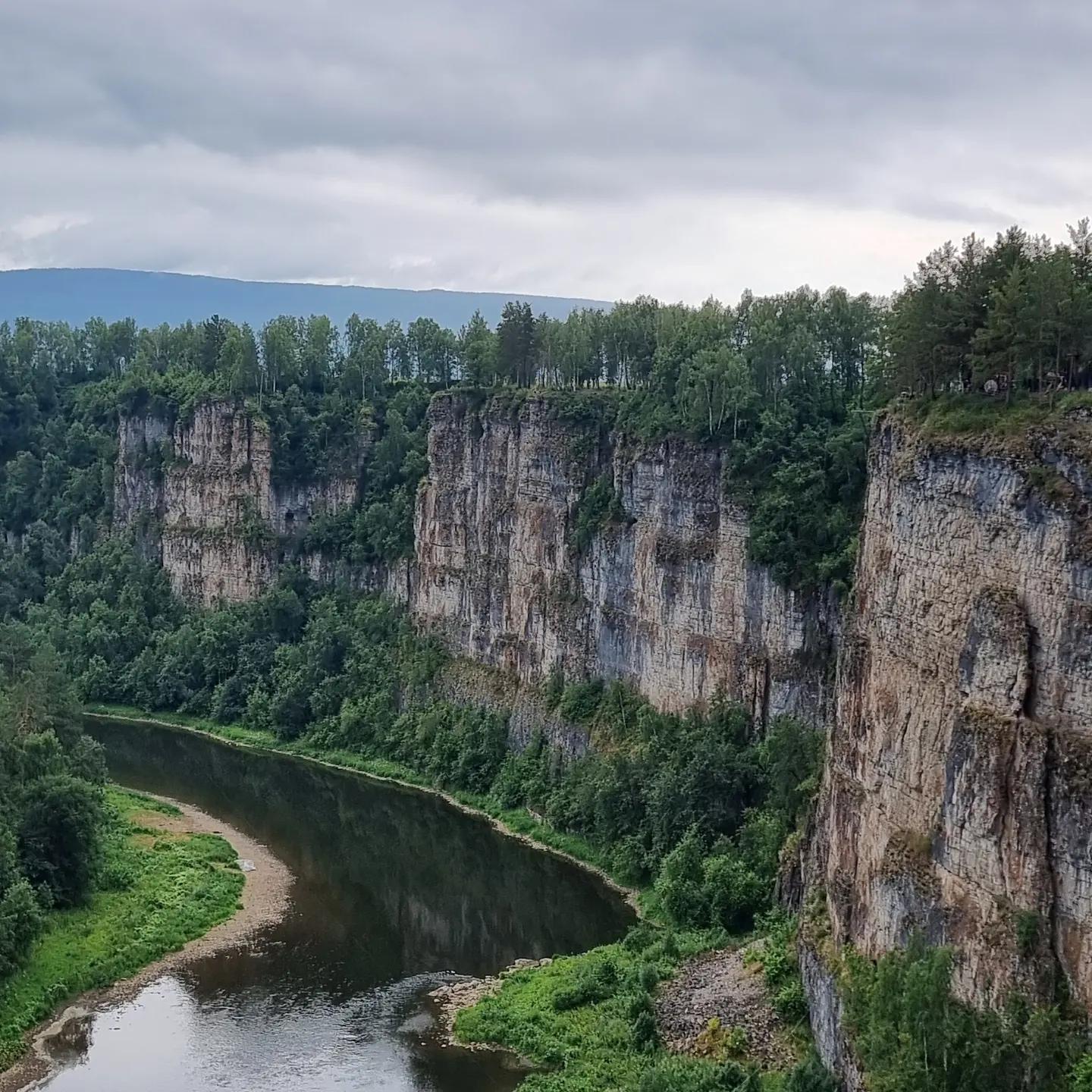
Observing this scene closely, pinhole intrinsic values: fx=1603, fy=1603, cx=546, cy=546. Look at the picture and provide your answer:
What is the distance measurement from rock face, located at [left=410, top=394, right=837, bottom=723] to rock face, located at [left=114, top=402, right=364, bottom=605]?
44.6 feet

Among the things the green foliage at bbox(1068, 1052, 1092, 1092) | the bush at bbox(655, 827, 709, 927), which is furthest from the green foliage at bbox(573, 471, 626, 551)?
the green foliage at bbox(1068, 1052, 1092, 1092)

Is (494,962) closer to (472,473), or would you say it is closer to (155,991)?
(155,991)

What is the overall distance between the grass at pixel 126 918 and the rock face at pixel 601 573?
60.9ft

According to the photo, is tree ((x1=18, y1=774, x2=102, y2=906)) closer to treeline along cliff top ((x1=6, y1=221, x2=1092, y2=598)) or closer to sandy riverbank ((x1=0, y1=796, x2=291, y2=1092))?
sandy riverbank ((x1=0, y1=796, x2=291, y2=1092))

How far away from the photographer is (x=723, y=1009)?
44.8m

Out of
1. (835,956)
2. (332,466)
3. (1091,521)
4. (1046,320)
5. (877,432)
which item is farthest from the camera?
(332,466)

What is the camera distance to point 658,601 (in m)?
67.8

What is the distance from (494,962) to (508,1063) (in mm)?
9070

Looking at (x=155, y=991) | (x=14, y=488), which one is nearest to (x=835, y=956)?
(x=155, y=991)

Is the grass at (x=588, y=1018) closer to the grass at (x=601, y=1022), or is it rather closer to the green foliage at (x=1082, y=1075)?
the grass at (x=601, y=1022)

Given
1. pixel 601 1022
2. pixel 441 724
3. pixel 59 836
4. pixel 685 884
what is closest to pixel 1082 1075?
pixel 601 1022

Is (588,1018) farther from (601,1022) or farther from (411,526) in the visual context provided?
(411,526)

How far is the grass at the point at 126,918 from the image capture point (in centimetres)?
4831

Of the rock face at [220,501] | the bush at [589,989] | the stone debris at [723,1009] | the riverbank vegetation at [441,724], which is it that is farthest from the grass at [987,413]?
the rock face at [220,501]
